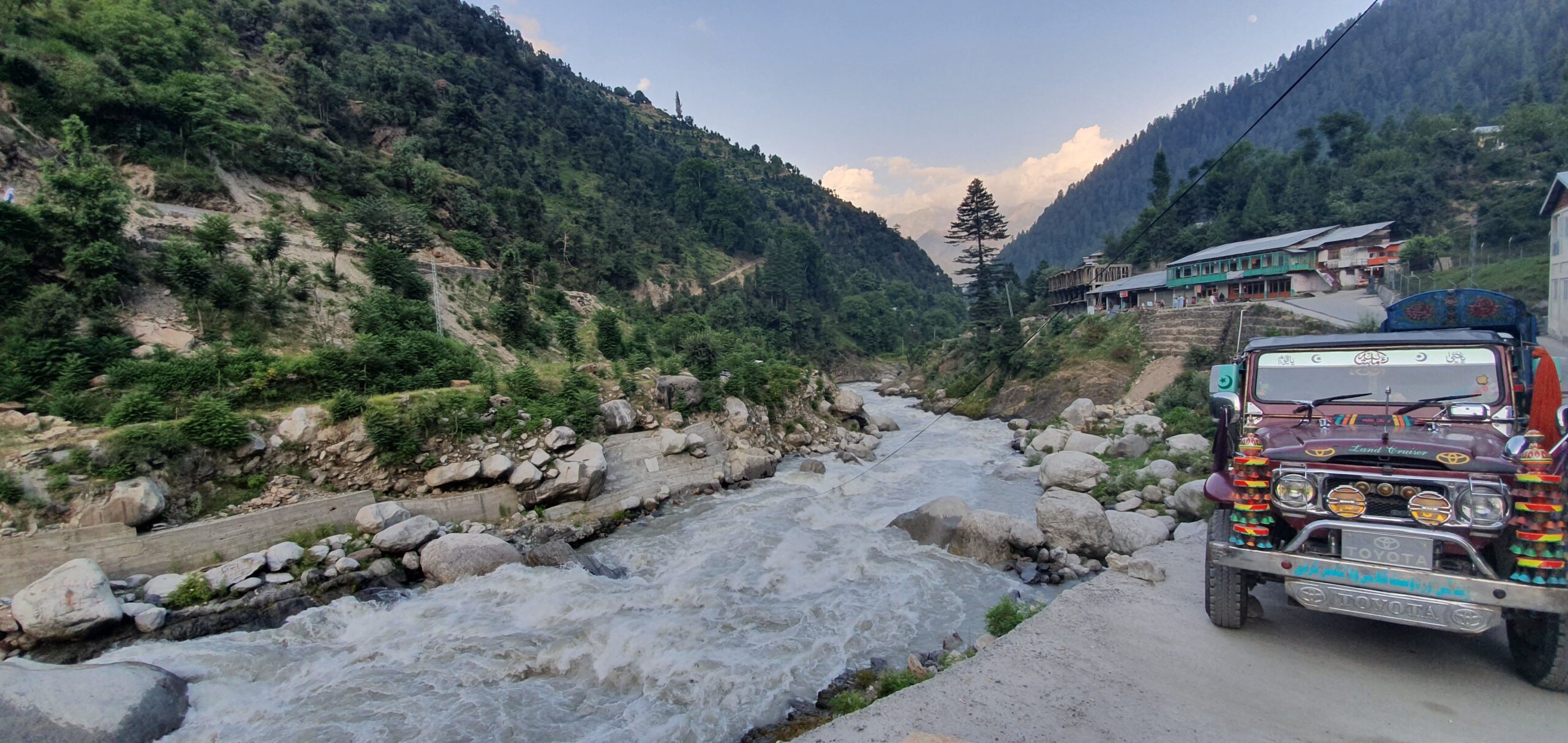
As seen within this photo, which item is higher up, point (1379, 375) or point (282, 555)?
point (1379, 375)

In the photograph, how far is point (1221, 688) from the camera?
458 centimetres

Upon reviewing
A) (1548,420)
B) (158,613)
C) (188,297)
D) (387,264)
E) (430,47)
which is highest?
(430,47)

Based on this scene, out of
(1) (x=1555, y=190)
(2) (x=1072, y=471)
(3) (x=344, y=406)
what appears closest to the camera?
(3) (x=344, y=406)

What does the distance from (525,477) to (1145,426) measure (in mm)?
19248

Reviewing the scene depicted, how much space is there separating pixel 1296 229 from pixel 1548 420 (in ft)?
180

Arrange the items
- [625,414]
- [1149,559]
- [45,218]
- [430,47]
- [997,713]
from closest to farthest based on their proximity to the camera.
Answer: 1. [997,713]
2. [1149,559]
3. [45,218]
4. [625,414]
5. [430,47]

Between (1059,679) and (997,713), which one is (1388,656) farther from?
(997,713)

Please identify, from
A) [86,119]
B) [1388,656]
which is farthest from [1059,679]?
[86,119]

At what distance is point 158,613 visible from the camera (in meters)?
8.90

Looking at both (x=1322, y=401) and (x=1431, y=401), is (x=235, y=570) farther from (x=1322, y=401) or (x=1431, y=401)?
(x=1431, y=401)

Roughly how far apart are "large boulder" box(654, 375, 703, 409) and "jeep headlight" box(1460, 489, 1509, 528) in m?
17.2

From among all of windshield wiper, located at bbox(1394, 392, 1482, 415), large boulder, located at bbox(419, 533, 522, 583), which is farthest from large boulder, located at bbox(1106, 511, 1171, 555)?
large boulder, located at bbox(419, 533, 522, 583)

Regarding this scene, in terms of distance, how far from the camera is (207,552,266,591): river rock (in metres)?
9.83

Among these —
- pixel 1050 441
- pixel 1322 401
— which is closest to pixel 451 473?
pixel 1322 401
